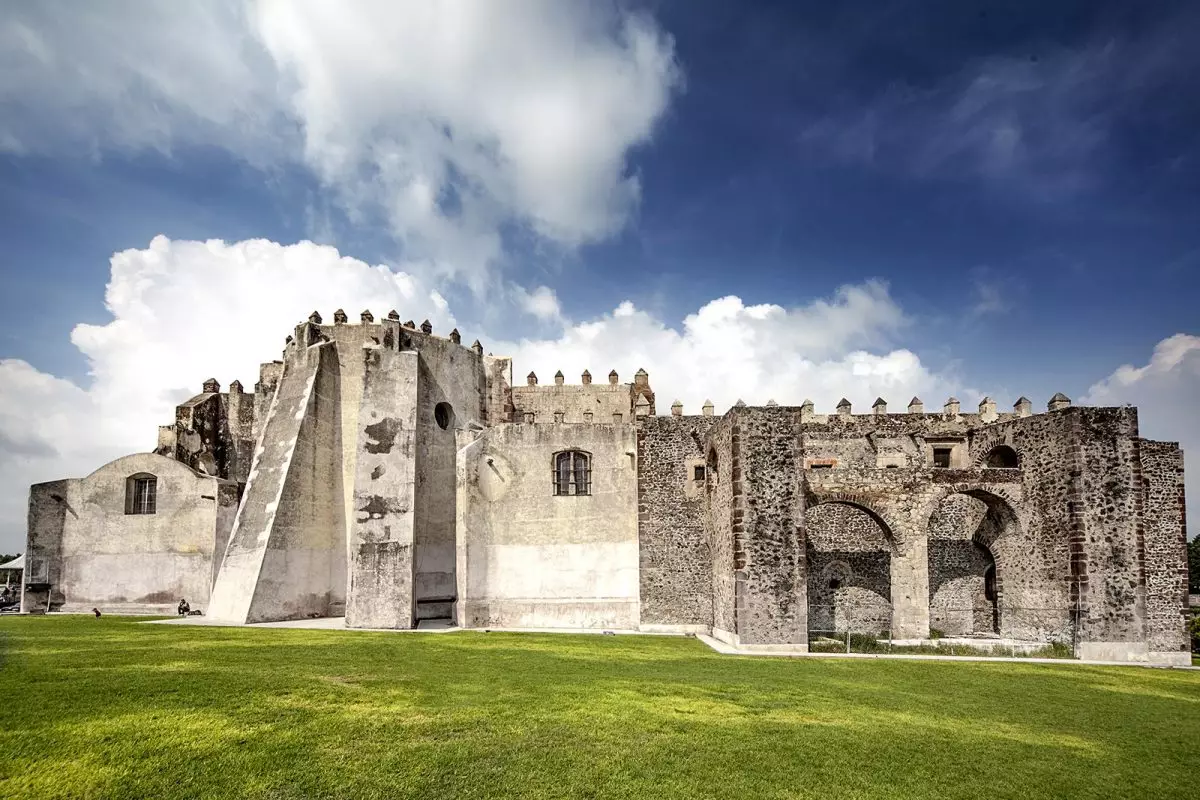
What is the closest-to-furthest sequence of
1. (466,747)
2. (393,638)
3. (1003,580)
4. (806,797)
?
(806,797) → (466,747) → (393,638) → (1003,580)

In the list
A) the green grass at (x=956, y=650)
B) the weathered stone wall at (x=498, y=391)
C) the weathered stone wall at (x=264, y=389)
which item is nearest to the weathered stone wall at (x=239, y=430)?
the weathered stone wall at (x=264, y=389)

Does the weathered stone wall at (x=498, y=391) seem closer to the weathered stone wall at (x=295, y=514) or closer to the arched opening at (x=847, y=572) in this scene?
the weathered stone wall at (x=295, y=514)

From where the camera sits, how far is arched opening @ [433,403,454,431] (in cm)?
2381

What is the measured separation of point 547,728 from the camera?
8.90 meters

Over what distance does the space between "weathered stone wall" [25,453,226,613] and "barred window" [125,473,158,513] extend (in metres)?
0.17

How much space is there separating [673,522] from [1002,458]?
10342mm

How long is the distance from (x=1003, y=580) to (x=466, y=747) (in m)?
17.8

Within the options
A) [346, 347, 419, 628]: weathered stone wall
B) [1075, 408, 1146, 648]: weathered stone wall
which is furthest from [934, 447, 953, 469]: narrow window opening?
[346, 347, 419, 628]: weathered stone wall

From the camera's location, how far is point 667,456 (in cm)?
2173

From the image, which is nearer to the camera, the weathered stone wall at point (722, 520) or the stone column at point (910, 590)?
the weathered stone wall at point (722, 520)

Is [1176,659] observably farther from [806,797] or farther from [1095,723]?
[806,797]

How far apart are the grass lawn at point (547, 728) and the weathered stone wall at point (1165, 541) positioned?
9.37 metres

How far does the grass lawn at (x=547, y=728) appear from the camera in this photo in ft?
23.0

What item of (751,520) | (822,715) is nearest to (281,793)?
(822,715)
